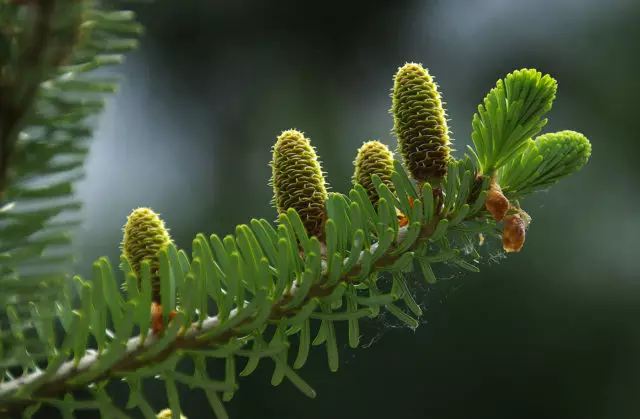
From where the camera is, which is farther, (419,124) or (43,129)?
(419,124)

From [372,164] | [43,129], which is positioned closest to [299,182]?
[372,164]

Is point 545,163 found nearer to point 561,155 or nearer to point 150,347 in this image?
point 561,155

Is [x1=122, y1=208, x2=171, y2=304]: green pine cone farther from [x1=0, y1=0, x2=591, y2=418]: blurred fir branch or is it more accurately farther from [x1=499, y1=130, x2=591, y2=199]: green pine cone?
[x1=499, y1=130, x2=591, y2=199]: green pine cone

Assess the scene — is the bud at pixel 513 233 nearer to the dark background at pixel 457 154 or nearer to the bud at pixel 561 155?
the bud at pixel 561 155

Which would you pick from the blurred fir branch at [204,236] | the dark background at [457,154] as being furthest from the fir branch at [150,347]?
the dark background at [457,154]

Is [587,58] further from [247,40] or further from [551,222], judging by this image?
[247,40]

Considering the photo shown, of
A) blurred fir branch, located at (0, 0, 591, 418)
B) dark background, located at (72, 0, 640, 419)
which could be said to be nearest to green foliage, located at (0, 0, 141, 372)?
blurred fir branch, located at (0, 0, 591, 418)
